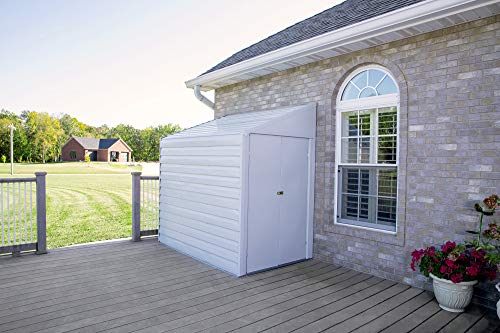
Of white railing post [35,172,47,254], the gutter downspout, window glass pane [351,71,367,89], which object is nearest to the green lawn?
the gutter downspout

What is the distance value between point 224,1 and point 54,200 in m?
10.7

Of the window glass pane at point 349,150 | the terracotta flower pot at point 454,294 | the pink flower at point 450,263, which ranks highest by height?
the window glass pane at point 349,150

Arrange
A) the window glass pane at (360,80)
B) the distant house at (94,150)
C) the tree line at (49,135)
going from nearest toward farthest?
the window glass pane at (360,80)
the tree line at (49,135)
the distant house at (94,150)

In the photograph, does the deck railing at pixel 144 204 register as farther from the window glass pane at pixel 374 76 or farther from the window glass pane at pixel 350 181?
the window glass pane at pixel 374 76

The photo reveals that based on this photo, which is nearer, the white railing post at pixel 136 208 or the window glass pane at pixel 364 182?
the window glass pane at pixel 364 182

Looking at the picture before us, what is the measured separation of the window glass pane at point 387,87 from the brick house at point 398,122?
1 cm

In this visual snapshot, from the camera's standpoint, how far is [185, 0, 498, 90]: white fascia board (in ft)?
11.1

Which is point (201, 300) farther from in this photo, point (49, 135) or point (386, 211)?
point (49, 135)

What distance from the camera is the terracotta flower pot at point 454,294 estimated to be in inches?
134

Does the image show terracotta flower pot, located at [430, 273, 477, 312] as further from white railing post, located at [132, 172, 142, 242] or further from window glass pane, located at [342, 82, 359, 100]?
white railing post, located at [132, 172, 142, 242]

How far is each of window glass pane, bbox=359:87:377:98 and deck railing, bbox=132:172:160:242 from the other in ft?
13.7

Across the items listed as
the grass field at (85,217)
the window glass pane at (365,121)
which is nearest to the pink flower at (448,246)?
the window glass pane at (365,121)

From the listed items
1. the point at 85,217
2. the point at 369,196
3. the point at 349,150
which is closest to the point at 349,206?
the point at 369,196

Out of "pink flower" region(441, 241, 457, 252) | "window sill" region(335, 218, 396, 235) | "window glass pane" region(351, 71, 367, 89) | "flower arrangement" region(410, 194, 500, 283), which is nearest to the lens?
"flower arrangement" region(410, 194, 500, 283)
